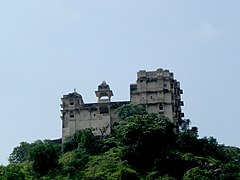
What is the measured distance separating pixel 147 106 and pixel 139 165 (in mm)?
14664

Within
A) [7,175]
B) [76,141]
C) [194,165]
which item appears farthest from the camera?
[76,141]

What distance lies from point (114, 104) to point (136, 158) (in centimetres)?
1493

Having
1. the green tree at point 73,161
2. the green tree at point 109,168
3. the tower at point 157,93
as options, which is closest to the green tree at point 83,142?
the green tree at point 73,161

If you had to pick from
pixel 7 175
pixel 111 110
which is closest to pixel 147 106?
pixel 111 110

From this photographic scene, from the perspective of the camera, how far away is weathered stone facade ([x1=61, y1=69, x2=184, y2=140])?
7556 cm

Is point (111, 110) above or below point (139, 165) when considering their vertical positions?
above

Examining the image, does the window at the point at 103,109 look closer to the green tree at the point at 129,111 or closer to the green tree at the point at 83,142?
the green tree at the point at 129,111

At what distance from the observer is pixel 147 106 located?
75938mm

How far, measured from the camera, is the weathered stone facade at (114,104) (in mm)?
75562

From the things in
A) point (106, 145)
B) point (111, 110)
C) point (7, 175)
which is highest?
point (111, 110)

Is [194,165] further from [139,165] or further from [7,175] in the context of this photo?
[7,175]

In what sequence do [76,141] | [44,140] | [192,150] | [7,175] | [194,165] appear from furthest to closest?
[44,140]
[76,141]
[192,150]
[194,165]
[7,175]

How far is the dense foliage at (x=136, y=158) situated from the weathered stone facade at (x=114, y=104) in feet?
16.3

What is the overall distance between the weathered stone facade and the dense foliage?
16.3ft
